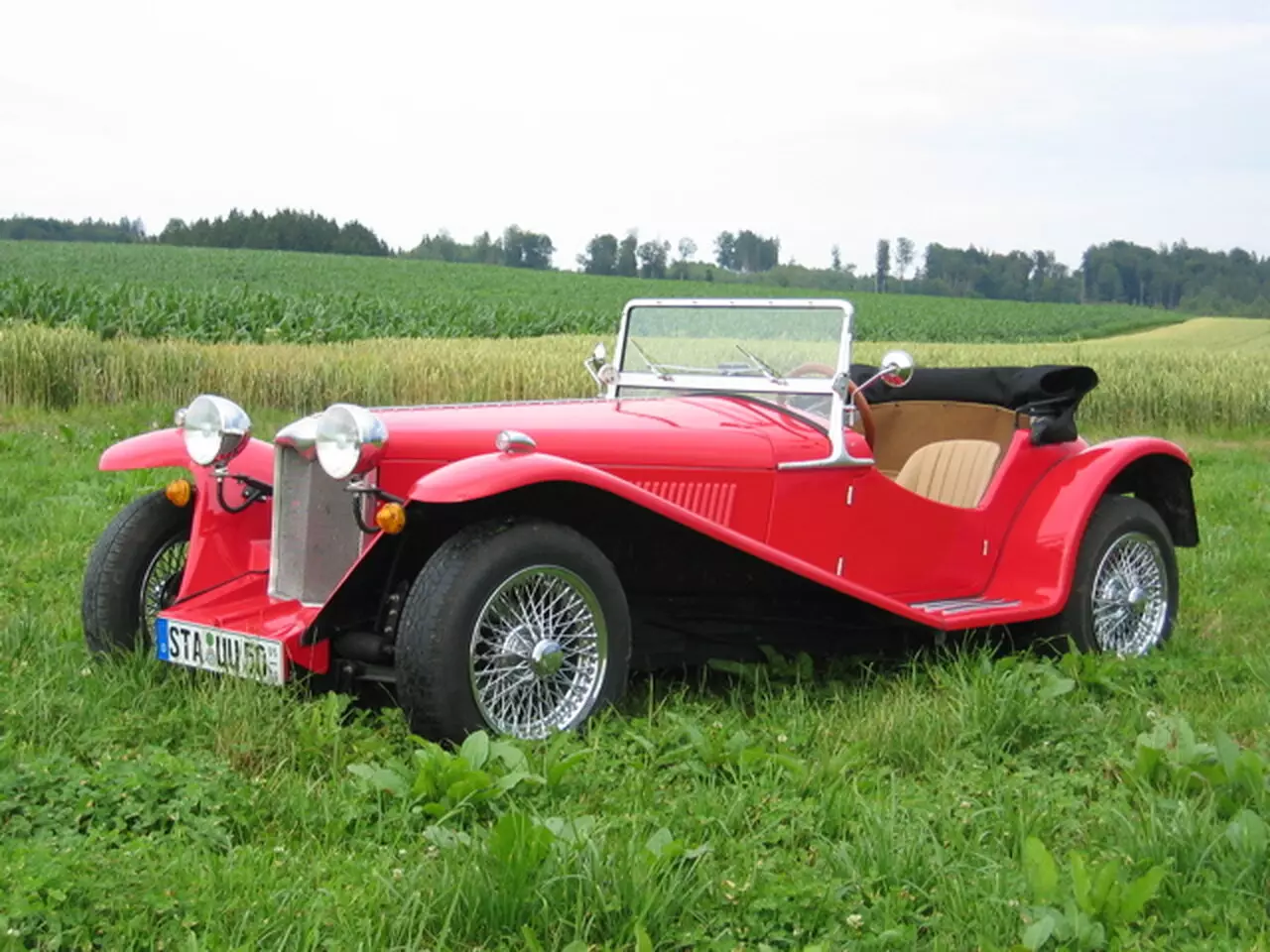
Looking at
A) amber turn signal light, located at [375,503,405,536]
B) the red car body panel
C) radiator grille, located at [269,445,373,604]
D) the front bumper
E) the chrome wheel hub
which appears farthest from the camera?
the chrome wheel hub

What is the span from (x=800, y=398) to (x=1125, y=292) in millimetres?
94821

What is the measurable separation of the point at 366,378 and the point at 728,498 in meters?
10.3

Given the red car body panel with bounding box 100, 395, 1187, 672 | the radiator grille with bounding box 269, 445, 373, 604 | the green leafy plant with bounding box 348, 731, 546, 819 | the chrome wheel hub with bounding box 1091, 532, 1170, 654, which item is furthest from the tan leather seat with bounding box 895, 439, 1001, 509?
the green leafy plant with bounding box 348, 731, 546, 819

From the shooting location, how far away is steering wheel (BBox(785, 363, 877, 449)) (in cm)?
532

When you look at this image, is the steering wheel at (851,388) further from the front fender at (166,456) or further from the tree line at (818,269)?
the tree line at (818,269)

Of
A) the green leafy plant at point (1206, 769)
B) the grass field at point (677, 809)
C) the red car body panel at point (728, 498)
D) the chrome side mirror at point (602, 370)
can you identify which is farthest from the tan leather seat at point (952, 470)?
the green leafy plant at point (1206, 769)

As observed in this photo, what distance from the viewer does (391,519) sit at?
3.96 meters

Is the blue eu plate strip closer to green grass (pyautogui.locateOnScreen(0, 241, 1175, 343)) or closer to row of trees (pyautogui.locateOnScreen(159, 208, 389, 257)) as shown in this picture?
green grass (pyautogui.locateOnScreen(0, 241, 1175, 343))

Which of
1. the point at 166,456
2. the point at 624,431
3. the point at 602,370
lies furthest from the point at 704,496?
the point at 166,456

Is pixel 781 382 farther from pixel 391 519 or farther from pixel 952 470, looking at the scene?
pixel 391 519

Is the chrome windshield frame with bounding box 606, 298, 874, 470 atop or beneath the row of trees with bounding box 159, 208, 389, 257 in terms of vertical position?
beneath

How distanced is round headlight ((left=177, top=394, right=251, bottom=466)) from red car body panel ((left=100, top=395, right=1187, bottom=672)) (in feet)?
0.35

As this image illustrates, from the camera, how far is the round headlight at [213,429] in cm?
475

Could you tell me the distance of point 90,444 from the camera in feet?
36.8
